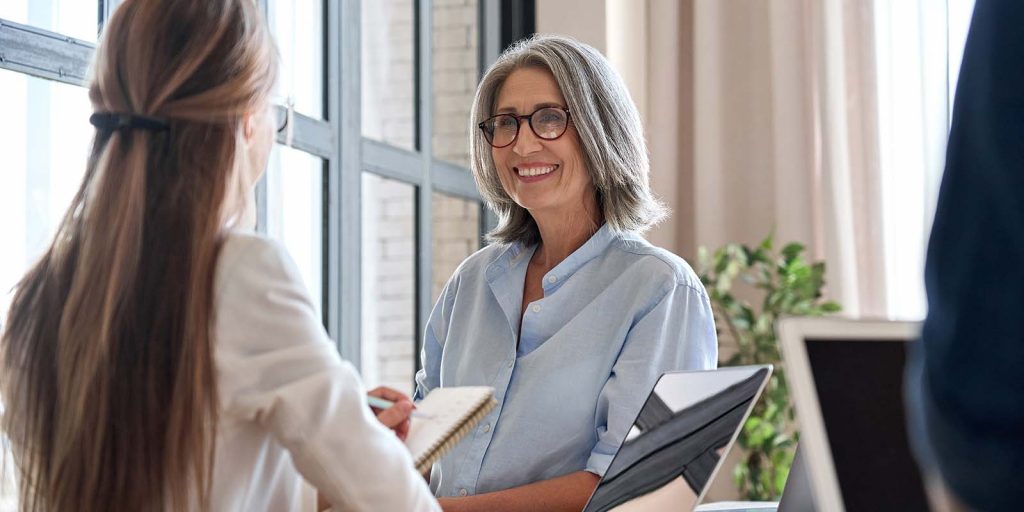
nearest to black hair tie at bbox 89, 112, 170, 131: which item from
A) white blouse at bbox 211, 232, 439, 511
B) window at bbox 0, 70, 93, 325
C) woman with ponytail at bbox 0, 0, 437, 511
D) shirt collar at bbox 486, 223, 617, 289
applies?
woman with ponytail at bbox 0, 0, 437, 511

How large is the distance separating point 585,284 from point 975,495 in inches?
56.0

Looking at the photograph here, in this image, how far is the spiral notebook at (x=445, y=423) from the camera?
1.24 m

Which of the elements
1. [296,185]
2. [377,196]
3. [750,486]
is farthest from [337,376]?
[750,486]

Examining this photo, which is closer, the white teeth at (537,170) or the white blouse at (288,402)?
the white blouse at (288,402)

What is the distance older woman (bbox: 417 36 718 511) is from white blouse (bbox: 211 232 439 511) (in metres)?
0.57

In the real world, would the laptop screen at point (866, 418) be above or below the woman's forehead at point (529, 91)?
below

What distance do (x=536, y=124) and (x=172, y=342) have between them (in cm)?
101

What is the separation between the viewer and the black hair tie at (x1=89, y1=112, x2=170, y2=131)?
45.1 inches

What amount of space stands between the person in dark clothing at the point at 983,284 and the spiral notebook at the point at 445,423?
2.69 ft

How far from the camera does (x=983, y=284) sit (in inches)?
16.9

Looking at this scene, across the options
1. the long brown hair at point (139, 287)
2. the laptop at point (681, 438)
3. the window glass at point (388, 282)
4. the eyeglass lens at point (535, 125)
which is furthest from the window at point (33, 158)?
the window glass at point (388, 282)

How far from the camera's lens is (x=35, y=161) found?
2.30 meters

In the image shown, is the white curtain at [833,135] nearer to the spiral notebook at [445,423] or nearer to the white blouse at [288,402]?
the spiral notebook at [445,423]

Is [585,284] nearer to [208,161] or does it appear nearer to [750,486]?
[208,161]
